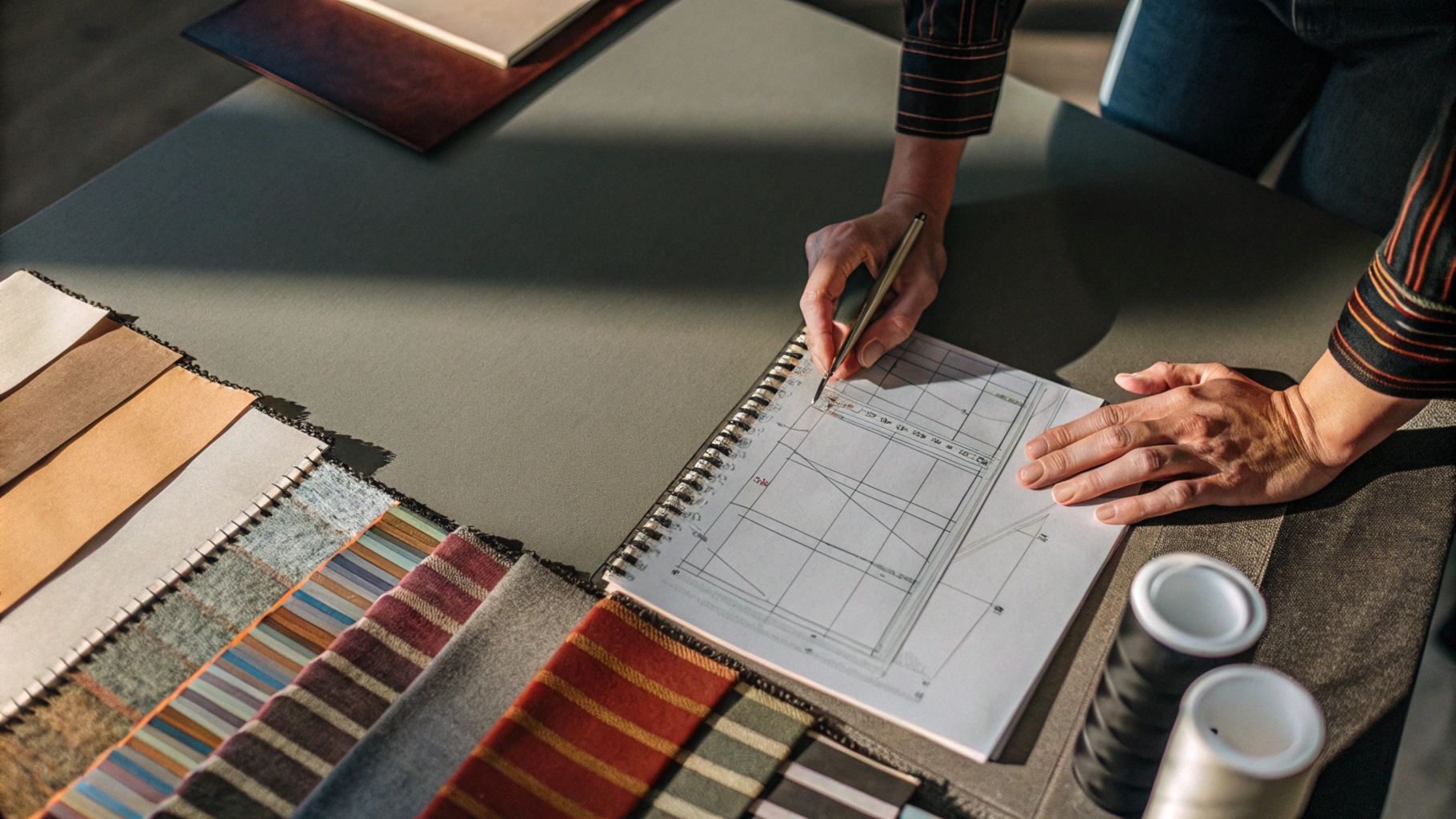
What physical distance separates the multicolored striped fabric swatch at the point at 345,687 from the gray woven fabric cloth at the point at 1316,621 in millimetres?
250

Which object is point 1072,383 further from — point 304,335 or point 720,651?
point 304,335

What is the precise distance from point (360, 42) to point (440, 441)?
66cm

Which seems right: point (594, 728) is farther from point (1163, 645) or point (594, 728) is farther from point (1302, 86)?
point (1302, 86)

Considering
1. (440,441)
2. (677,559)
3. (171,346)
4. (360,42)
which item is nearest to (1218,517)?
(677,559)

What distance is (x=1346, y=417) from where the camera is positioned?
2.68ft

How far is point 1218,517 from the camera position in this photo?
821 mm

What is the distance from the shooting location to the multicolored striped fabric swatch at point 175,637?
666 millimetres

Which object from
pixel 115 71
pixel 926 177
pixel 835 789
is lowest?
pixel 115 71

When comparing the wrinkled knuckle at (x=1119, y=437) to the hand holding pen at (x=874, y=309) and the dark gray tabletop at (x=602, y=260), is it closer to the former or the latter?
the dark gray tabletop at (x=602, y=260)

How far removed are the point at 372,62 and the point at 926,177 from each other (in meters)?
0.70

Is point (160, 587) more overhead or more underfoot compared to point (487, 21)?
more underfoot

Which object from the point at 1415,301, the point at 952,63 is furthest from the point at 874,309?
the point at 1415,301

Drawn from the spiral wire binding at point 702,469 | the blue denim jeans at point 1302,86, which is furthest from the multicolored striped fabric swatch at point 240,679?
the blue denim jeans at point 1302,86

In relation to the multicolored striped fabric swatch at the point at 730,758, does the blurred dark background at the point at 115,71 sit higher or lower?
lower
